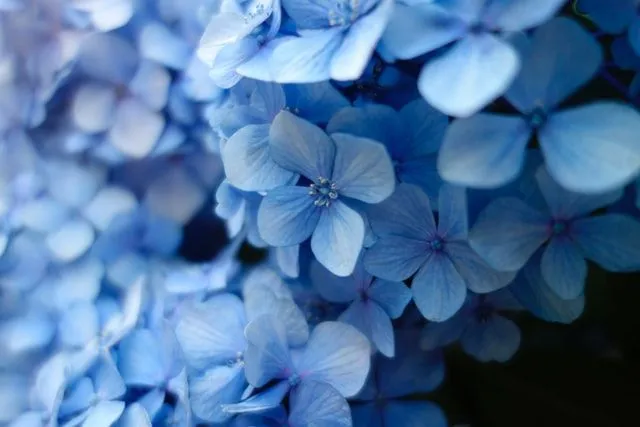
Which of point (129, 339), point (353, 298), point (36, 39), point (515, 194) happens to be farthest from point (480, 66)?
point (36, 39)

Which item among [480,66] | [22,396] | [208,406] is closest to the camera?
[480,66]

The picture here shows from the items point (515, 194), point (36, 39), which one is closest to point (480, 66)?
point (515, 194)

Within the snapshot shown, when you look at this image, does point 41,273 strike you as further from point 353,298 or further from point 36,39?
point 353,298

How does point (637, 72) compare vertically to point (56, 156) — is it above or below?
above

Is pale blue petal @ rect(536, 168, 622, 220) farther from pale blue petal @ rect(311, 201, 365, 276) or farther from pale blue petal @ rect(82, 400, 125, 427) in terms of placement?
pale blue petal @ rect(82, 400, 125, 427)

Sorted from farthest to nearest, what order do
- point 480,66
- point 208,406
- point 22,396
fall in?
point 22,396 < point 208,406 < point 480,66

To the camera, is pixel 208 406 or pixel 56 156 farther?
pixel 56 156

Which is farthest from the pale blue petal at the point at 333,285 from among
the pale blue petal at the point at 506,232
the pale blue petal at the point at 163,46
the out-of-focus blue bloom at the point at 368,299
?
the pale blue petal at the point at 163,46

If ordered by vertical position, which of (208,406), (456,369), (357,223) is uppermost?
(357,223)
